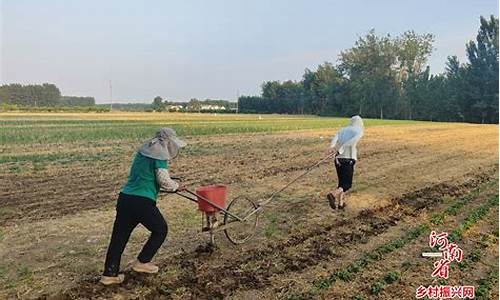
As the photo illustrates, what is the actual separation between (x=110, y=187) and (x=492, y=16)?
241 ft

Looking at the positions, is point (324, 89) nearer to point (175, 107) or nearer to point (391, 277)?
point (175, 107)

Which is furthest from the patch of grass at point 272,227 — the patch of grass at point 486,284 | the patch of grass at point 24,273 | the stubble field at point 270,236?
the patch of grass at point 24,273

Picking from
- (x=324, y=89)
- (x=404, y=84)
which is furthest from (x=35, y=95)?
(x=404, y=84)

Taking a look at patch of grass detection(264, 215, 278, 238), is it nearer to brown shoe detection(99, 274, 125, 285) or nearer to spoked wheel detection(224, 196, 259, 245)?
spoked wheel detection(224, 196, 259, 245)

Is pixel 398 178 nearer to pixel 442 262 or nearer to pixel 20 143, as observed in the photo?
pixel 442 262

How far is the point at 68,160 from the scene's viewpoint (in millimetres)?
15664

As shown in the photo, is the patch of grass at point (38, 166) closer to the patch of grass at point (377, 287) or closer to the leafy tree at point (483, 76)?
the patch of grass at point (377, 287)

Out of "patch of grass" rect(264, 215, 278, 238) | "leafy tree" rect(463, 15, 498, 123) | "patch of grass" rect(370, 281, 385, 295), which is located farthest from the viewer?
"leafy tree" rect(463, 15, 498, 123)

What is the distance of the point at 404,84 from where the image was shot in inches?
3125

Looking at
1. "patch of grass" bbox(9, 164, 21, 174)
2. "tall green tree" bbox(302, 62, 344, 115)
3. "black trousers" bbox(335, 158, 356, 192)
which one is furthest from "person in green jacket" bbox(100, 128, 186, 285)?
"tall green tree" bbox(302, 62, 344, 115)

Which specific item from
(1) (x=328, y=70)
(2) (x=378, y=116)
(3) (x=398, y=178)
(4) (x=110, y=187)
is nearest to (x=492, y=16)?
(2) (x=378, y=116)

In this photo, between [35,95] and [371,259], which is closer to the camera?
[371,259]

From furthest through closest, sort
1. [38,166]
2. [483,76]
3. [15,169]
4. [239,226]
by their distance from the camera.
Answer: [483,76]
[38,166]
[15,169]
[239,226]

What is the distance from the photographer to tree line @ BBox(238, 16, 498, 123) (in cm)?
6569
